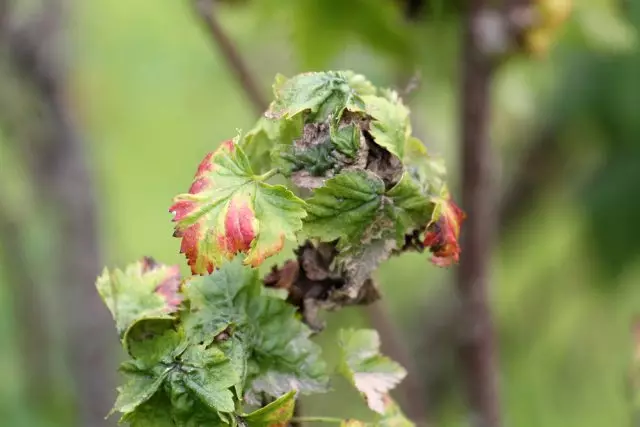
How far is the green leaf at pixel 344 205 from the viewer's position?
0.34m

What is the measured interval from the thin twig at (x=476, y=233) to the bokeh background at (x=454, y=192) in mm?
43

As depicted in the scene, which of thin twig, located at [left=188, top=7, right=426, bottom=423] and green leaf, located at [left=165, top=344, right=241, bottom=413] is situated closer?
green leaf, located at [left=165, top=344, right=241, bottom=413]

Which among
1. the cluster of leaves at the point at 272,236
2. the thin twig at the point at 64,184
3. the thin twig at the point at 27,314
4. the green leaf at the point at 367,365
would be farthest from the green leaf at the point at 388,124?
the thin twig at the point at 27,314

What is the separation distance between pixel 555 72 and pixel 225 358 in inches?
35.5

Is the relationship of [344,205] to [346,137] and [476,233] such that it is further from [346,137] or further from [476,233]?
[476,233]

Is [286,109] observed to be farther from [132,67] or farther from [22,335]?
[132,67]

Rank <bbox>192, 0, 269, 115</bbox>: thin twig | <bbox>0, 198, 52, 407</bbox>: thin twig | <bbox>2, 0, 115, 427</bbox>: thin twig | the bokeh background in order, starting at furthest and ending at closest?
<bbox>0, 198, 52, 407</bbox>: thin twig
<bbox>2, 0, 115, 427</bbox>: thin twig
the bokeh background
<bbox>192, 0, 269, 115</bbox>: thin twig

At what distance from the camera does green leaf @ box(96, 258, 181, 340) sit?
14.8 inches

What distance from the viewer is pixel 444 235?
37 centimetres

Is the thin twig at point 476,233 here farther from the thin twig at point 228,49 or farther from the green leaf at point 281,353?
the green leaf at point 281,353

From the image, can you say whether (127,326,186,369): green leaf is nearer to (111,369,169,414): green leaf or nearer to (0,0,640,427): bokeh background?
(111,369,169,414): green leaf

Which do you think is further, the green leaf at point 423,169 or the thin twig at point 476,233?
the thin twig at point 476,233

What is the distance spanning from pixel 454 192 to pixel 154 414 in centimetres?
100

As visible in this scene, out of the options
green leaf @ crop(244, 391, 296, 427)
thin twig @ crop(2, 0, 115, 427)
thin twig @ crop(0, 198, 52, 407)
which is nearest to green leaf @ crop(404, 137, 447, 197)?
green leaf @ crop(244, 391, 296, 427)
